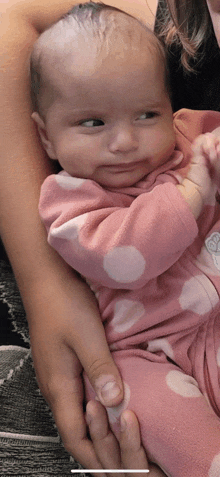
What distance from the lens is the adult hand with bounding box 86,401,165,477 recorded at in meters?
0.71

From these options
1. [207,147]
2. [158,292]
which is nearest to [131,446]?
[158,292]

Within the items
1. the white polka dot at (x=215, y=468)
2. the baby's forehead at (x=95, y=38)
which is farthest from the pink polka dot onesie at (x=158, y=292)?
the baby's forehead at (x=95, y=38)

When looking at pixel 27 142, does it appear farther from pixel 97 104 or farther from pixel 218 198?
pixel 218 198

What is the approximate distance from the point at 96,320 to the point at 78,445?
0.60ft

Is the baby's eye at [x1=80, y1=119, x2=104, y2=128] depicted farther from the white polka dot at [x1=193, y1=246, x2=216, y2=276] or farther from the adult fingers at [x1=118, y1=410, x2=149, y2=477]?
the adult fingers at [x1=118, y1=410, x2=149, y2=477]

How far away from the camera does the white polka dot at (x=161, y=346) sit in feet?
2.59

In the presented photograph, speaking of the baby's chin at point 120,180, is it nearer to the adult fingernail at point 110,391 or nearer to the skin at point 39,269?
the skin at point 39,269

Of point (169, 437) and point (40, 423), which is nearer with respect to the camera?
point (169, 437)

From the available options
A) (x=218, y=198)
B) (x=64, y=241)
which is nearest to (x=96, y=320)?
(x=64, y=241)

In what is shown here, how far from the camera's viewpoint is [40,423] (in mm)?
807

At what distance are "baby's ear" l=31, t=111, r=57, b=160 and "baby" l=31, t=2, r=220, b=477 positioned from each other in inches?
1.2

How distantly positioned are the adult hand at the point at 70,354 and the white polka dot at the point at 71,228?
13 cm

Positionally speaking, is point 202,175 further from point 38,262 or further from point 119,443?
point 119,443

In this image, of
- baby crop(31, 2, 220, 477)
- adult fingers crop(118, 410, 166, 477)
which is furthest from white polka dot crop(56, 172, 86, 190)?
adult fingers crop(118, 410, 166, 477)
